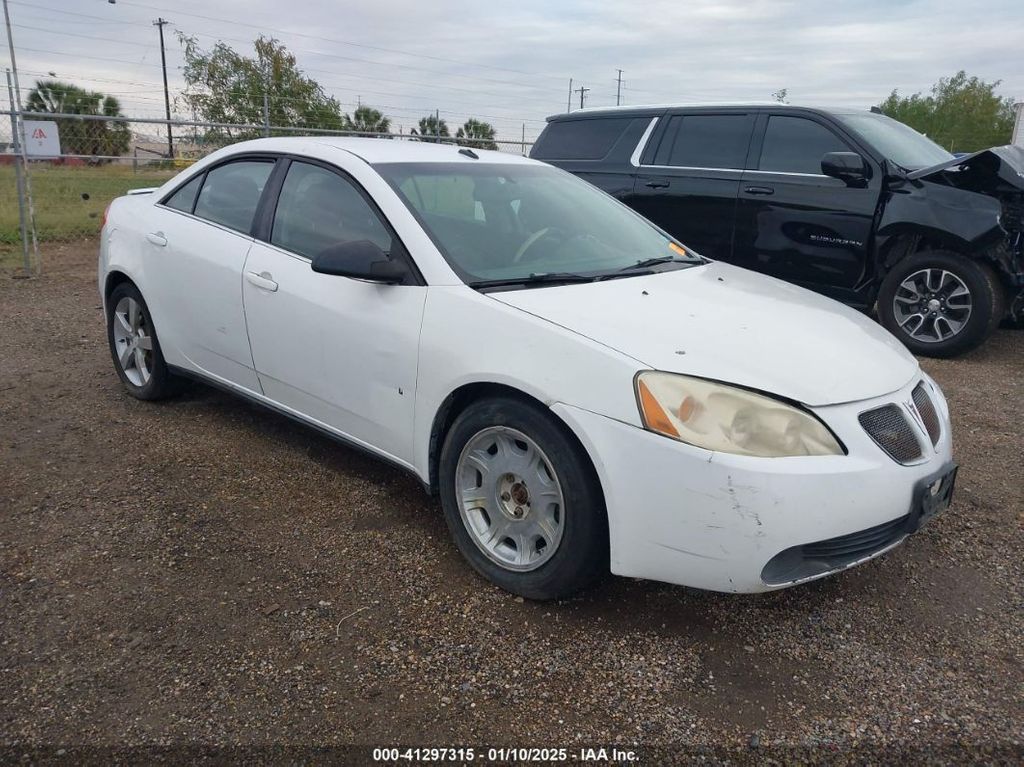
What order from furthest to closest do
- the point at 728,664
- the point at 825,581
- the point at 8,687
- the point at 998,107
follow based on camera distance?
the point at 998,107, the point at 825,581, the point at 728,664, the point at 8,687

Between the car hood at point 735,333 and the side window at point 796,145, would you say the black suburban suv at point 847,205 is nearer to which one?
the side window at point 796,145

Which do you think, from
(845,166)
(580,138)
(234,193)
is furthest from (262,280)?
(580,138)

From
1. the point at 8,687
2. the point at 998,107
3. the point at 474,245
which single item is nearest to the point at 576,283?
the point at 474,245

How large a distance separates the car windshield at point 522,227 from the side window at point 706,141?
123 inches

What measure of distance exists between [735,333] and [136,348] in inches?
140

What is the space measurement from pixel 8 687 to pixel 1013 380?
608cm

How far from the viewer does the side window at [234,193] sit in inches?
156

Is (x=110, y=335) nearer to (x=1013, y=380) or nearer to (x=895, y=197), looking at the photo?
(x=895, y=197)

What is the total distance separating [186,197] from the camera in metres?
4.42

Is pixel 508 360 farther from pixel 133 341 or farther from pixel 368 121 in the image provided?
pixel 368 121

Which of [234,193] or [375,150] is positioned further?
[234,193]

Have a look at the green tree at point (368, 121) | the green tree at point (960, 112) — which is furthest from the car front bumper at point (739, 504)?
the green tree at point (960, 112)

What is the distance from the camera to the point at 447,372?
114 inches

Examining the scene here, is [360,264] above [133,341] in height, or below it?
above
